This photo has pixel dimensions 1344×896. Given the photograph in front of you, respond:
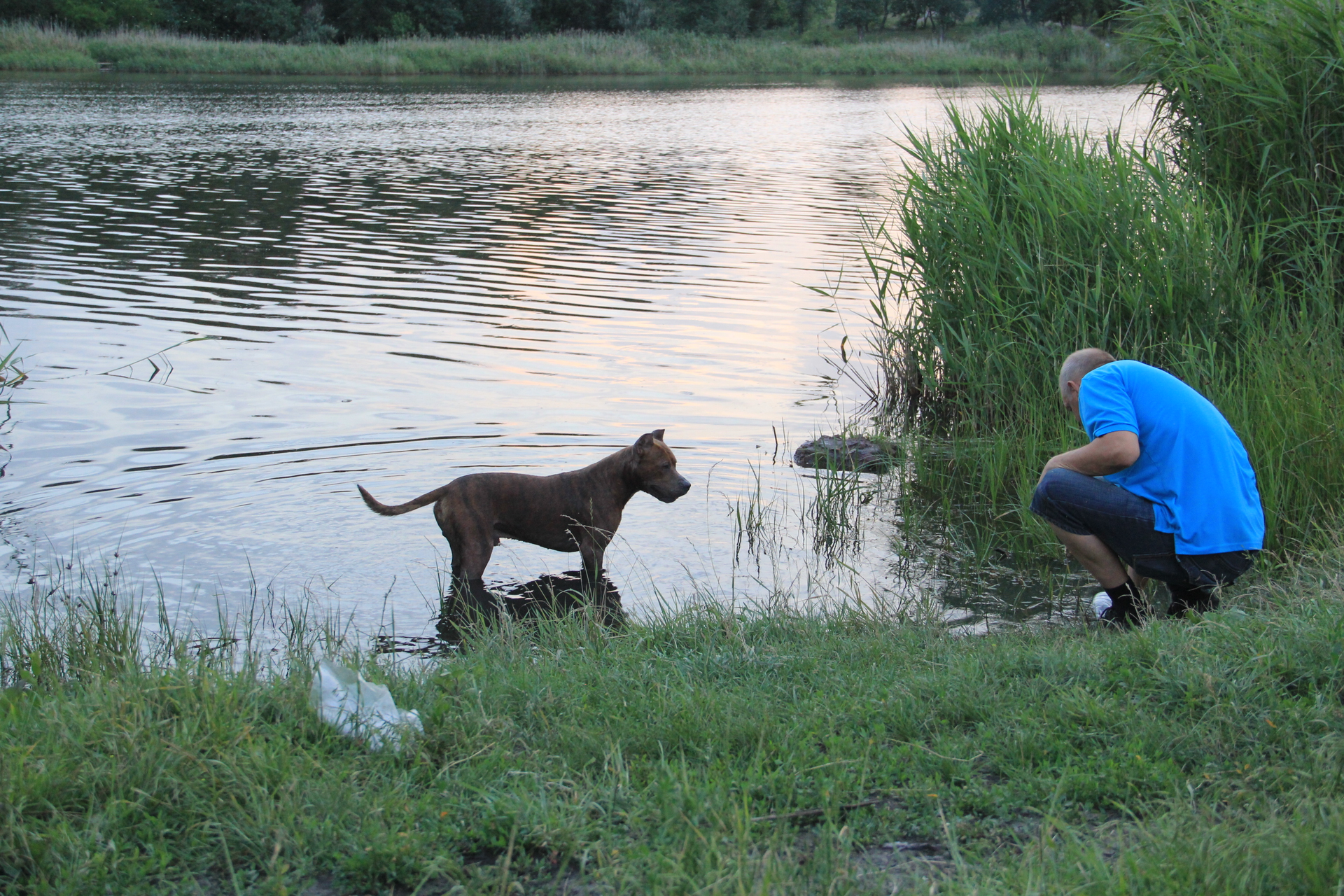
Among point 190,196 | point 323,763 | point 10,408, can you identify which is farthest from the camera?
point 190,196

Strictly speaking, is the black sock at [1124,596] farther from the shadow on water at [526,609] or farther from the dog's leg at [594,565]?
the dog's leg at [594,565]

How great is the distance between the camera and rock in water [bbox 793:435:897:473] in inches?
349

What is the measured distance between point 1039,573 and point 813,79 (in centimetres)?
5635

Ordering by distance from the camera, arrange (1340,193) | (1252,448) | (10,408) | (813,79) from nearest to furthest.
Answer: (1252,448) → (1340,193) → (10,408) → (813,79)

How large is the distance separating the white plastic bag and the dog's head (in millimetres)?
2995

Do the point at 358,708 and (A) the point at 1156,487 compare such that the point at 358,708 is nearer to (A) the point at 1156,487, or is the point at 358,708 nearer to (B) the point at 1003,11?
(A) the point at 1156,487

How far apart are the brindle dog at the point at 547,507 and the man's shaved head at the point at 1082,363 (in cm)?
236

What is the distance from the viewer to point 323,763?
3.75 metres

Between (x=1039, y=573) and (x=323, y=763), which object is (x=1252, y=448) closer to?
(x=1039, y=573)

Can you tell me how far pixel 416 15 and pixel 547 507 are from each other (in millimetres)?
66738

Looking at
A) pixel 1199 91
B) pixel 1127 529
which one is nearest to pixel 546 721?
pixel 1127 529

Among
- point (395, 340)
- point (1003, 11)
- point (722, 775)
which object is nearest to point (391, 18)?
point (1003, 11)

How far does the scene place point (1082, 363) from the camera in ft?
19.5

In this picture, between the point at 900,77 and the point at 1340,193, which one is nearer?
the point at 1340,193
